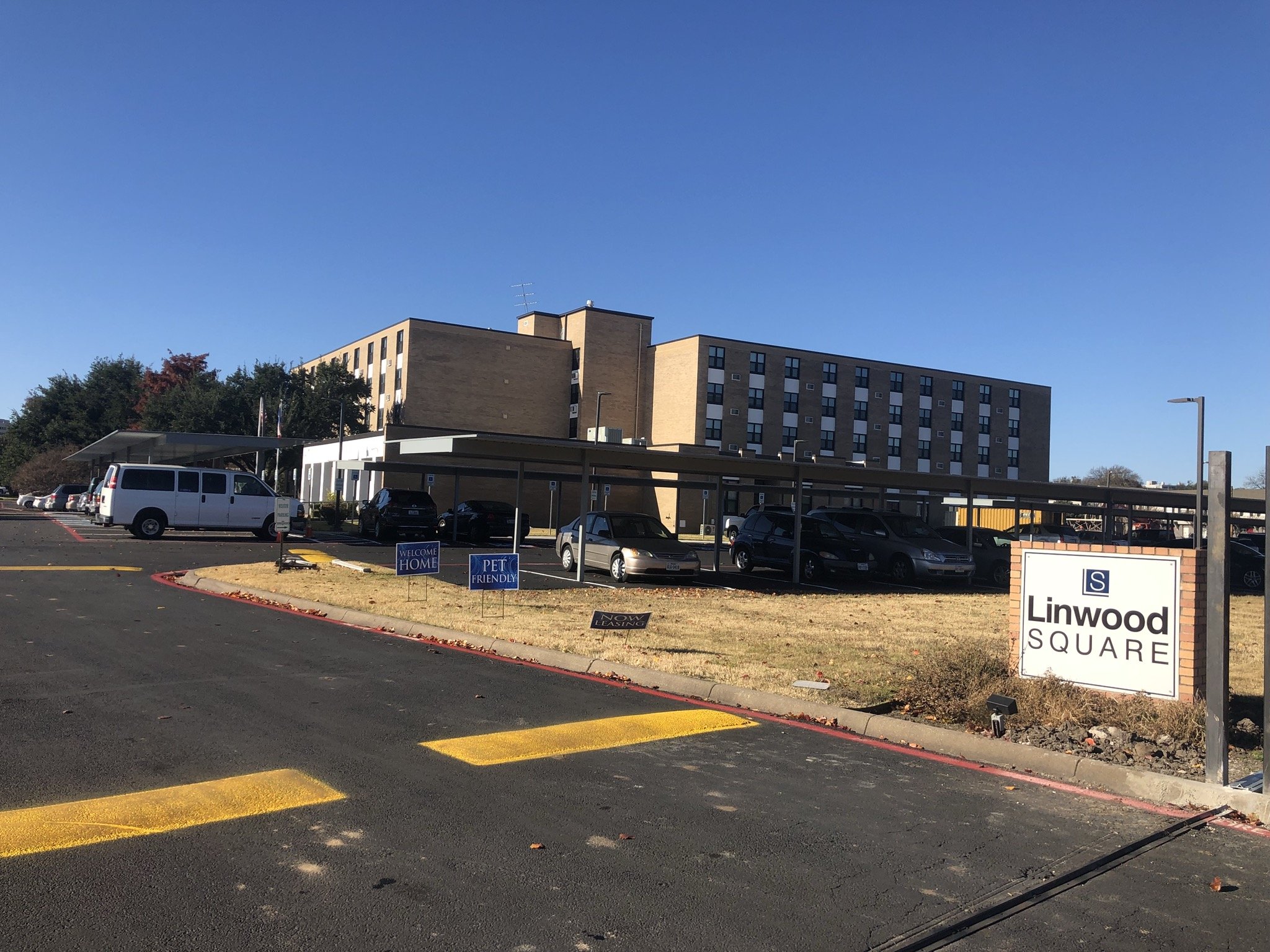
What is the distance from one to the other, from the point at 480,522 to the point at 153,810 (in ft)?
91.9

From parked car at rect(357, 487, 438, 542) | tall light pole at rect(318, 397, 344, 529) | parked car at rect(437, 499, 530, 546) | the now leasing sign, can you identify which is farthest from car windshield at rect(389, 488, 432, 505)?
the now leasing sign

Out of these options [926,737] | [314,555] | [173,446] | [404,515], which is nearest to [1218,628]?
[926,737]

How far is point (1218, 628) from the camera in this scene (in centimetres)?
624

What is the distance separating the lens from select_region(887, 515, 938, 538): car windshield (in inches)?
936

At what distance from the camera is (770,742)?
7312 millimetres

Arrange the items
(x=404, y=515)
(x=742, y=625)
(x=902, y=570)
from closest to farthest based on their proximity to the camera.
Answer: (x=742, y=625)
(x=902, y=570)
(x=404, y=515)

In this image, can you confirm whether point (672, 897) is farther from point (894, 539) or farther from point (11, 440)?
point (11, 440)

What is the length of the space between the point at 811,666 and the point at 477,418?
54.2 meters

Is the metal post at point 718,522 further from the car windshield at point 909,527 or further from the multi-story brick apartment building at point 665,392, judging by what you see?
the multi-story brick apartment building at point 665,392

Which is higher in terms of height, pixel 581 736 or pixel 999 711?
pixel 999 711

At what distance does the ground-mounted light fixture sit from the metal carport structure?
1051 centimetres

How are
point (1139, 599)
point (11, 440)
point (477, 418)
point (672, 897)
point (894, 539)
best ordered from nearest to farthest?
point (672, 897)
point (1139, 599)
point (894, 539)
point (477, 418)
point (11, 440)

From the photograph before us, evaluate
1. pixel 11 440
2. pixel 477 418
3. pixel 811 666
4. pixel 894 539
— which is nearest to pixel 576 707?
pixel 811 666

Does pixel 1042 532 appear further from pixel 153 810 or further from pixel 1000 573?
pixel 153 810
